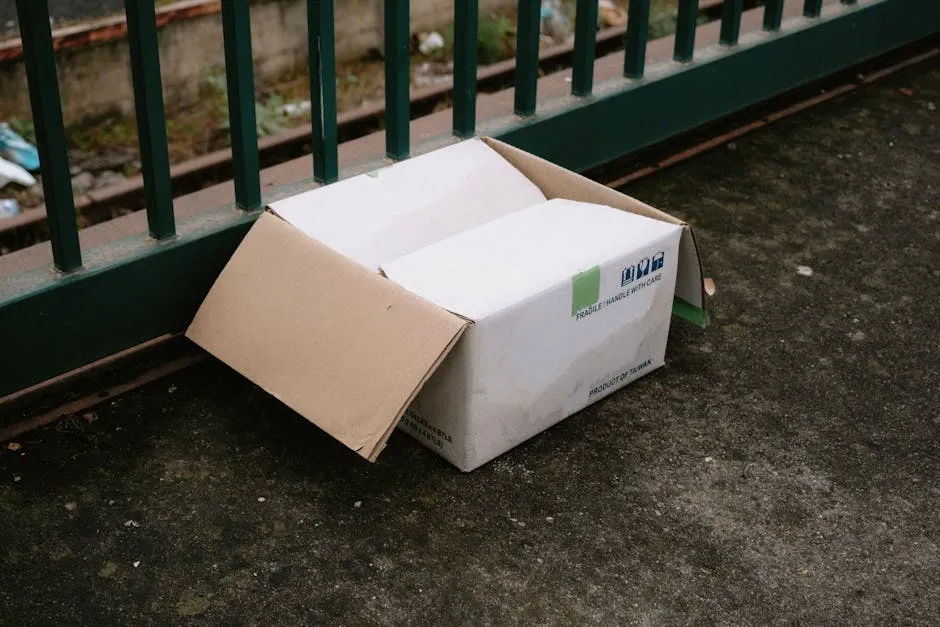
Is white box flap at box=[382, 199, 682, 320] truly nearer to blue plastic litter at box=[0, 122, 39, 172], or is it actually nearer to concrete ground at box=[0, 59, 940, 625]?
concrete ground at box=[0, 59, 940, 625]

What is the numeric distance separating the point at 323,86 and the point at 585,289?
2.81 ft

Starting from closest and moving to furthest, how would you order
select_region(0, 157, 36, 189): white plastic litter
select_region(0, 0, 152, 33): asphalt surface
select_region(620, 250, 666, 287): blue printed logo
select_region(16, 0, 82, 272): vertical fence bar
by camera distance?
select_region(16, 0, 82, 272): vertical fence bar < select_region(620, 250, 666, 287): blue printed logo < select_region(0, 157, 36, 189): white plastic litter < select_region(0, 0, 152, 33): asphalt surface

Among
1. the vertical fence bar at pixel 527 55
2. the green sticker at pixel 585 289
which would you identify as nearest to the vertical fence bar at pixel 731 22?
the vertical fence bar at pixel 527 55

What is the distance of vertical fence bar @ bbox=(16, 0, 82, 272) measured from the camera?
230 centimetres

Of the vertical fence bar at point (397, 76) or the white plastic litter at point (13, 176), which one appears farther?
the white plastic litter at point (13, 176)

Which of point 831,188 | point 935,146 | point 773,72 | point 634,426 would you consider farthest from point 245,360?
point 935,146

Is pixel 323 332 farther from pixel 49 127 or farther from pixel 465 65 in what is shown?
pixel 465 65

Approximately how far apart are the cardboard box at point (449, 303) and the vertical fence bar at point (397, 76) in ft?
0.63

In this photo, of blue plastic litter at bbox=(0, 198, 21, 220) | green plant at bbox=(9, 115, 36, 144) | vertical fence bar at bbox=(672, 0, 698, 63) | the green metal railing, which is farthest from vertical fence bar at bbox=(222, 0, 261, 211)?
green plant at bbox=(9, 115, 36, 144)

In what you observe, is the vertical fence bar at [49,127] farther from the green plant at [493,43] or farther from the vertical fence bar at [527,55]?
the green plant at [493,43]

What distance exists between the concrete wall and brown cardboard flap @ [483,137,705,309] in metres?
2.44

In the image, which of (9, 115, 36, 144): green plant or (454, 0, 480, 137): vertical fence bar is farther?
(9, 115, 36, 144): green plant

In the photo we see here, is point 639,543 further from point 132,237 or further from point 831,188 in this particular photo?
point 831,188

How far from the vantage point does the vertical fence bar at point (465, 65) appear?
10.1 feet
